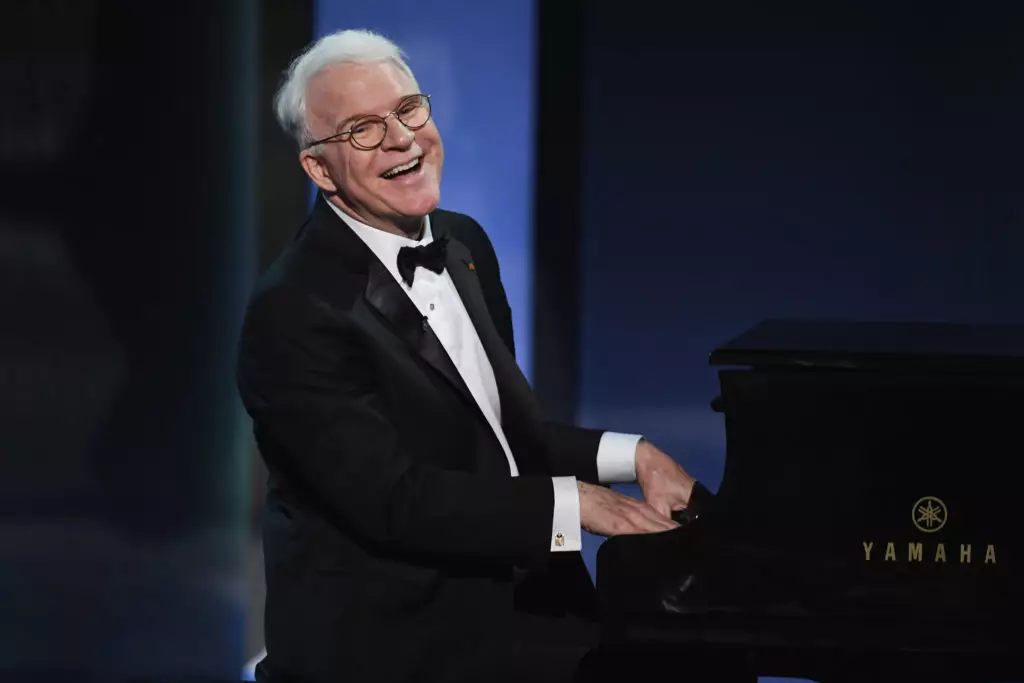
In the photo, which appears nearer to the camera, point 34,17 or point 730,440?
point 730,440

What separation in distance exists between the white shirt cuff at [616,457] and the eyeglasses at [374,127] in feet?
2.33

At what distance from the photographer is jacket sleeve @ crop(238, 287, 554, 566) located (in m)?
1.99

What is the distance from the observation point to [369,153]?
2.16m

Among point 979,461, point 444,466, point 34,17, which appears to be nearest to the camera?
point 979,461

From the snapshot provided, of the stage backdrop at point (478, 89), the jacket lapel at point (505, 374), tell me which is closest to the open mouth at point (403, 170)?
the jacket lapel at point (505, 374)

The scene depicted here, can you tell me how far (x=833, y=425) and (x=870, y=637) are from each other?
32 centimetres

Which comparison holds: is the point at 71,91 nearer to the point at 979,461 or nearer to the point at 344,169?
the point at 344,169

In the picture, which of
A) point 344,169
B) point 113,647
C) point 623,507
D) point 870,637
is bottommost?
point 113,647

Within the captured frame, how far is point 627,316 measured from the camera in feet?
12.6

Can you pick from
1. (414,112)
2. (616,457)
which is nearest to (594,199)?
(616,457)

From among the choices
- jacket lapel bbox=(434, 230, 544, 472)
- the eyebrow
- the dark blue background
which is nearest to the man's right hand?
jacket lapel bbox=(434, 230, 544, 472)

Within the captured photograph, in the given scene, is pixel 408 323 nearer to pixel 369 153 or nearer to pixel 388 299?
pixel 388 299

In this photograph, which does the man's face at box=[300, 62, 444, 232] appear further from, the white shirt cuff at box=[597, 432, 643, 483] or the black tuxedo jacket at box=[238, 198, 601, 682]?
the white shirt cuff at box=[597, 432, 643, 483]

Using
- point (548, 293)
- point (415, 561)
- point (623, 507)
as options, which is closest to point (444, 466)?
point (415, 561)
